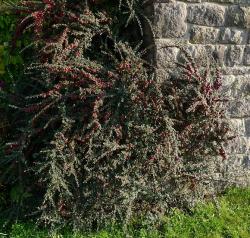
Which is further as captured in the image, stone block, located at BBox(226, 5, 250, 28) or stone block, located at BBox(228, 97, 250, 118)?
stone block, located at BBox(228, 97, 250, 118)

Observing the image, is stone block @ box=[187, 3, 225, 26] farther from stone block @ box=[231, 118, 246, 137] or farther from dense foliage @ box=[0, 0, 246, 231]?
stone block @ box=[231, 118, 246, 137]

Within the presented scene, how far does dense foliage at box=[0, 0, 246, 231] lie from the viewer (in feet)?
11.9

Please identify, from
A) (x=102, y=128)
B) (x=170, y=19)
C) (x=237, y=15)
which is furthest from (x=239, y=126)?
(x=102, y=128)

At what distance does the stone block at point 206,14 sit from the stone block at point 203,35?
0.04 meters

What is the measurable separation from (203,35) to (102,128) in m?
1.12

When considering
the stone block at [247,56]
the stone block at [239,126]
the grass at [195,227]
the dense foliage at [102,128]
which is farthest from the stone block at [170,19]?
the grass at [195,227]

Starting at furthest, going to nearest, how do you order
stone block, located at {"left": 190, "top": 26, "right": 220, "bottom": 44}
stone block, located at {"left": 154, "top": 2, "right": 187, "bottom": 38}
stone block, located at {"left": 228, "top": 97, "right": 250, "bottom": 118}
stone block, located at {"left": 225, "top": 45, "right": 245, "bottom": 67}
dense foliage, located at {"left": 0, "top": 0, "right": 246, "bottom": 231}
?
stone block, located at {"left": 228, "top": 97, "right": 250, "bottom": 118}, stone block, located at {"left": 225, "top": 45, "right": 245, "bottom": 67}, stone block, located at {"left": 190, "top": 26, "right": 220, "bottom": 44}, stone block, located at {"left": 154, "top": 2, "right": 187, "bottom": 38}, dense foliage, located at {"left": 0, "top": 0, "right": 246, "bottom": 231}

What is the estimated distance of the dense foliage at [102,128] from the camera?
361 centimetres

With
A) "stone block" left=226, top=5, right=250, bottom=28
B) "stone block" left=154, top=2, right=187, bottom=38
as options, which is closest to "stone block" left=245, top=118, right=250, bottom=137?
"stone block" left=226, top=5, right=250, bottom=28

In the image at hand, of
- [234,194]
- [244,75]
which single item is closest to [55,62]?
[244,75]

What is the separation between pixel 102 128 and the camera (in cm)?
359

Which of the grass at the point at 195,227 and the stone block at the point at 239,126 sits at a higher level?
the stone block at the point at 239,126

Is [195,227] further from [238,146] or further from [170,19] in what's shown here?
[170,19]

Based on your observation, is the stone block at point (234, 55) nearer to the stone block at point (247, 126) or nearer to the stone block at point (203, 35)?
the stone block at point (203, 35)
